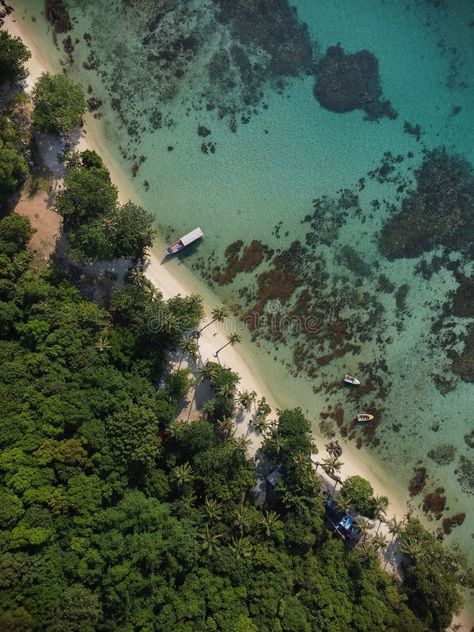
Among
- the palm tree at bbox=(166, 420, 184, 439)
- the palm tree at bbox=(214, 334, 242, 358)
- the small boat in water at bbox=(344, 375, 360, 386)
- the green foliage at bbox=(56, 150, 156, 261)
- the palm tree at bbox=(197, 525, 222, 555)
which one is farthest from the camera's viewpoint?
the small boat in water at bbox=(344, 375, 360, 386)

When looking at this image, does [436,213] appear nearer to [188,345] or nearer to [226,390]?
[226,390]

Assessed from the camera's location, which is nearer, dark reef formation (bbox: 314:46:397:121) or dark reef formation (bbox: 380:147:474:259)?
dark reef formation (bbox: 380:147:474:259)

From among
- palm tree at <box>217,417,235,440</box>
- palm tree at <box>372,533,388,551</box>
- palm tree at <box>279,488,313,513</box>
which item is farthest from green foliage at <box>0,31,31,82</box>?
palm tree at <box>372,533,388,551</box>

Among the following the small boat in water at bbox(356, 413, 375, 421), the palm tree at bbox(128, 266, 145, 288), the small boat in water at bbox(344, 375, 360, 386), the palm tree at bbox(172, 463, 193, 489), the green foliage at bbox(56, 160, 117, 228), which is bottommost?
the small boat in water at bbox(356, 413, 375, 421)

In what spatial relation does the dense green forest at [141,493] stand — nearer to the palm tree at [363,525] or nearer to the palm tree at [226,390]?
the palm tree at [226,390]

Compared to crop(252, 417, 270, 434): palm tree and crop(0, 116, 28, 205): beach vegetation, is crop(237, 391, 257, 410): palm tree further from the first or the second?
crop(0, 116, 28, 205): beach vegetation

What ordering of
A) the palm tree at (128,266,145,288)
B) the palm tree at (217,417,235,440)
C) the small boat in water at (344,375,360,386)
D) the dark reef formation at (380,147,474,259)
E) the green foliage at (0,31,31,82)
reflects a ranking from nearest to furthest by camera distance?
the green foliage at (0,31,31,82), the palm tree at (217,417,235,440), the palm tree at (128,266,145,288), the small boat in water at (344,375,360,386), the dark reef formation at (380,147,474,259)

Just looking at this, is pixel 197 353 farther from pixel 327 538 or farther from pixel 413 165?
pixel 413 165
